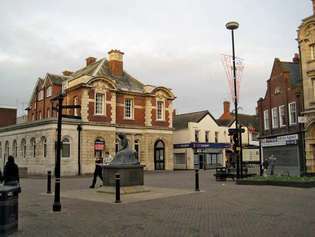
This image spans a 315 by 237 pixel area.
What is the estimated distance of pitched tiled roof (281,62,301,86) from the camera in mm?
35562

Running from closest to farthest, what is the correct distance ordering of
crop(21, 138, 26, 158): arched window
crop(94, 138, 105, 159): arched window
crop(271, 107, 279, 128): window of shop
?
1. crop(271, 107, 279, 128): window of shop
2. crop(94, 138, 105, 159): arched window
3. crop(21, 138, 26, 158): arched window

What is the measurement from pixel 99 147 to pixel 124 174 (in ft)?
72.3

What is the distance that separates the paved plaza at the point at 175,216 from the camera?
8.41m

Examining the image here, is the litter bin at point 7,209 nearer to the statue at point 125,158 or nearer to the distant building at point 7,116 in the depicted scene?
the statue at point 125,158

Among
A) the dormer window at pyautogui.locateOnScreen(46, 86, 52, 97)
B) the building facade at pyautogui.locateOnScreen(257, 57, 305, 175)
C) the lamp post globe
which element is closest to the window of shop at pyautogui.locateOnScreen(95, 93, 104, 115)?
the dormer window at pyautogui.locateOnScreen(46, 86, 52, 97)

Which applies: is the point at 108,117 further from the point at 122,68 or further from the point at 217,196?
the point at 217,196

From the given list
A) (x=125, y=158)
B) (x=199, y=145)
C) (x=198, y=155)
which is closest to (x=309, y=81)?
(x=125, y=158)

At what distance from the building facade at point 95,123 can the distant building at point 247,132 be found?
13.9 m

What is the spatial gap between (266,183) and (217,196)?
5.87m

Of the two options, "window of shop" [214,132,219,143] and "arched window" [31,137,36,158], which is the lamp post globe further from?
"window of shop" [214,132,219,143]

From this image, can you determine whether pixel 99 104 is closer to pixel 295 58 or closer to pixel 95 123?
pixel 95 123

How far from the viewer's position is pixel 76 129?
3634cm

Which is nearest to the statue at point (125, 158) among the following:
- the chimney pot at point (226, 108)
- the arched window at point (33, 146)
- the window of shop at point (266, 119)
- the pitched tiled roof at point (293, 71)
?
the arched window at point (33, 146)

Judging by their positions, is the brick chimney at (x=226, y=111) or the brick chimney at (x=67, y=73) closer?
the brick chimney at (x=67, y=73)
